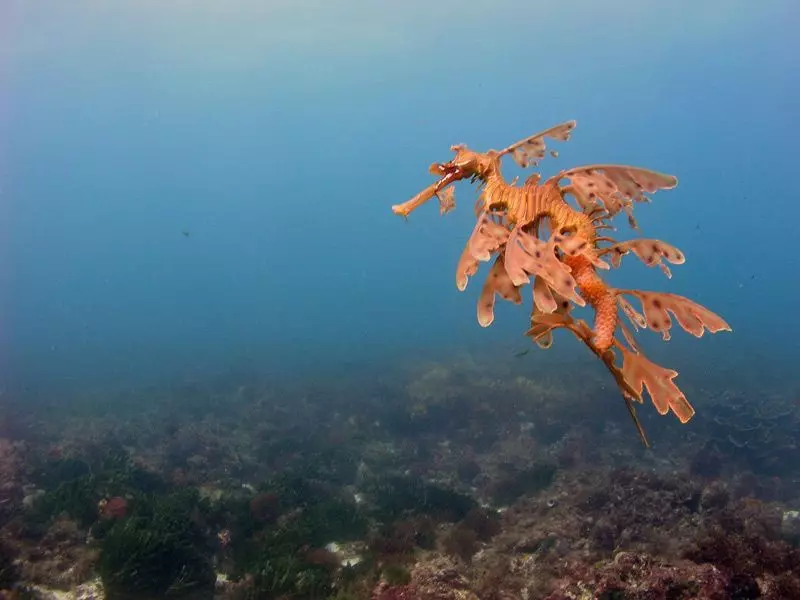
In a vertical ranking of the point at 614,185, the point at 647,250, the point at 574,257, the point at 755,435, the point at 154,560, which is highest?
the point at 614,185

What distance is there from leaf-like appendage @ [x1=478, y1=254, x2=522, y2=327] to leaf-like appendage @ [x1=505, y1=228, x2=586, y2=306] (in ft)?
0.62

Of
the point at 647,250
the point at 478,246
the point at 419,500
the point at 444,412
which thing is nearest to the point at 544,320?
the point at 478,246

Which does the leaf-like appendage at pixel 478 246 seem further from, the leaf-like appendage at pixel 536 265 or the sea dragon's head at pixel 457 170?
the sea dragon's head at pixel 457 170

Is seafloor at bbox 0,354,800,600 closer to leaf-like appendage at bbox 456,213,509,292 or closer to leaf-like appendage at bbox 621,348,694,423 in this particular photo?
leaf-like appendage at bbox 621,348,694,423

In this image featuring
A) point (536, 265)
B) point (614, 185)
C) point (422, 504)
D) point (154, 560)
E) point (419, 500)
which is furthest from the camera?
point (419, 500)

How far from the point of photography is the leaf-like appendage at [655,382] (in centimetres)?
228

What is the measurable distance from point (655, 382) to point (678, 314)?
0.39 meters

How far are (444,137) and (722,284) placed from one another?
78.2 m

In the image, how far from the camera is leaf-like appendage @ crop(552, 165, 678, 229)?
3078mm

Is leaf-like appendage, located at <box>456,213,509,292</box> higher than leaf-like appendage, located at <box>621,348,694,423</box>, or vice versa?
leaf-like appendage, located at <box>456,213,509,292</box>

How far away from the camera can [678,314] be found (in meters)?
2.47

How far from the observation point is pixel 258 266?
177375 millimetres

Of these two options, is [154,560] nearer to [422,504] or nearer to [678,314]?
[422,504]

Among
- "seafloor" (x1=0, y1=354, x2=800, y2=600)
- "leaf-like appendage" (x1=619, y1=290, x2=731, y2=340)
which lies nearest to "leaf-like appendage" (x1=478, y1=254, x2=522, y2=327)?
"leaf-like appendage" (x1=619, y1=290, x2=731, y2=340)
